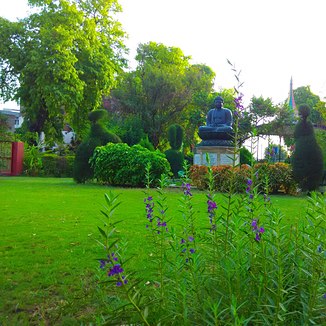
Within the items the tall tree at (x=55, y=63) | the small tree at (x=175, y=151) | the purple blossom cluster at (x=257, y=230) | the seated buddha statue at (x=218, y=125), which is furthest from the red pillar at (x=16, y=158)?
the purple blossom cluster at (x=257, y=230)

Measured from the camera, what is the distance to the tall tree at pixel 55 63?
93.7ft

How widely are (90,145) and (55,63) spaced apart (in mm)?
13736

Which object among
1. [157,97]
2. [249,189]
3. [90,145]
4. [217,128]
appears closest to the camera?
[249,189]

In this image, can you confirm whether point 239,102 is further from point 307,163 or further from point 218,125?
point 218,125

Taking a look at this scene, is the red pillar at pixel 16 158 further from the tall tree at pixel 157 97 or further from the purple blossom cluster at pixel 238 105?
the purple blossom cluster at pixel 238 105

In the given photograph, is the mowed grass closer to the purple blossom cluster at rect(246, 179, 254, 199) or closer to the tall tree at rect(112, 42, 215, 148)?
the purple blossom cluster at rect(246, 179, 254, 199)

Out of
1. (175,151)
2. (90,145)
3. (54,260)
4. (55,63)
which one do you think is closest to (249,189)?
(54,260)

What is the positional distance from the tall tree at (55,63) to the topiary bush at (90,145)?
1177 cm

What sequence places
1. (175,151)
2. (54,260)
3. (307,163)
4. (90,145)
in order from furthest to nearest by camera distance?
(175,151)
(90,145)
(307,163)
(54,260)

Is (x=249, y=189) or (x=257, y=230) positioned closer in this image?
(x=257, y=230)

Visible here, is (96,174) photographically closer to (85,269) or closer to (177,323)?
(85,269)

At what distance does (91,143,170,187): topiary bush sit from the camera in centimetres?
1527

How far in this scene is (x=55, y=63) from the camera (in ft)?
92.6

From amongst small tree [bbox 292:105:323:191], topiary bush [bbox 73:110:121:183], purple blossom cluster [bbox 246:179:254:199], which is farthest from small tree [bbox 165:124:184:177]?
purple blossom cluster [bbox 246:179:254:199]
